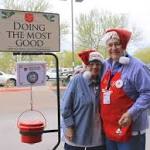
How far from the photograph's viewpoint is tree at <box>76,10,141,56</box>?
108ft

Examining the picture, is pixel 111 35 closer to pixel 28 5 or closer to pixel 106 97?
pixel 106 97

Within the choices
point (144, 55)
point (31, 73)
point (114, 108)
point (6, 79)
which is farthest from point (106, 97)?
point (144, 55)

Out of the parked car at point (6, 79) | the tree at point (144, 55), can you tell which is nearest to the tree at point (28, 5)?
the parked car at point (6, 79)

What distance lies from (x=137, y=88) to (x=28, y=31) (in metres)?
1.57

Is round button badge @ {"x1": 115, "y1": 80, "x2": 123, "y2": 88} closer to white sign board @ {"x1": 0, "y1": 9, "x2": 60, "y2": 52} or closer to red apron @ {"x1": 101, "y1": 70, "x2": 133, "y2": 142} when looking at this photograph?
red apron @ {"x1": 101, "y1": 70, "x2": 133, "y2": 142}

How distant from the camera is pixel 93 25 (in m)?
33.3

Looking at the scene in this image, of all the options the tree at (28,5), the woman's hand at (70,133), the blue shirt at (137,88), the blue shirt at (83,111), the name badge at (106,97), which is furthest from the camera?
the tree at (28,5)

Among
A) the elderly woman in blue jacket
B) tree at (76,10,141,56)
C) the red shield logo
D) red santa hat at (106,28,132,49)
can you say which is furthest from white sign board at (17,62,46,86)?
tree at (76,10,141,56)

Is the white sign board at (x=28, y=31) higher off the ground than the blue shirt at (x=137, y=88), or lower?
higher

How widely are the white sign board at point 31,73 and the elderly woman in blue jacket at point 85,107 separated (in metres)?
0.75

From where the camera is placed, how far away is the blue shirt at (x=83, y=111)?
3.64 m

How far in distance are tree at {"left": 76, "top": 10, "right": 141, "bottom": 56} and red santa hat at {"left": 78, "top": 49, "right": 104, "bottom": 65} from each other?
28.8 m

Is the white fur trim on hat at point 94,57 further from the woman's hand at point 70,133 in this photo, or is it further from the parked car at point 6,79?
the parked car at point 6,79

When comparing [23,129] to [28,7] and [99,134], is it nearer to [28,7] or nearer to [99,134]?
[99,134]
